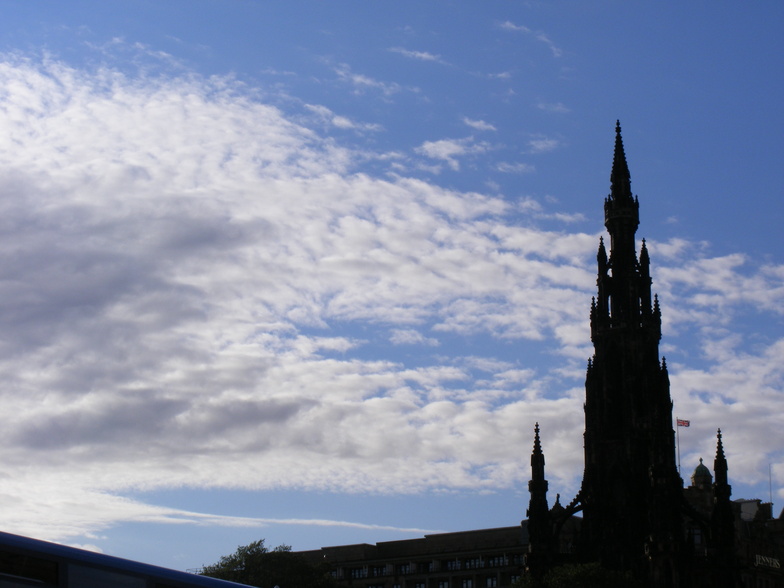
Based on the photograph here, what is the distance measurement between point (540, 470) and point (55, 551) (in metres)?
102

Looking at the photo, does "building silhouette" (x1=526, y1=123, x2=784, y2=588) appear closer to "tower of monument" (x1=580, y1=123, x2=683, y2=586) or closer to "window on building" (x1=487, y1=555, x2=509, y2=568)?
"tower of monument" (x1=580, y1=123, x2=683, y2=586)

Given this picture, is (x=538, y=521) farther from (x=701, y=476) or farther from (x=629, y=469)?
(x=701, y=476)

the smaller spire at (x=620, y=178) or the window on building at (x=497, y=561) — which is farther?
the window on building at (x=497, y=561)

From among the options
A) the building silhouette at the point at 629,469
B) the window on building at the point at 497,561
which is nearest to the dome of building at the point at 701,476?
the window on building at the point at 497,561

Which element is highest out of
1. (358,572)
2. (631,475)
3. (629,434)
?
(629,434)

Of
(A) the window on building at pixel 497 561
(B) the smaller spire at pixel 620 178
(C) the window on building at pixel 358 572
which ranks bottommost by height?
(C) the window on building at pixel 358 572

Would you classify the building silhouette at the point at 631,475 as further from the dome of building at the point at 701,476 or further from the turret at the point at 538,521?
the dome of building at the point at 701,476

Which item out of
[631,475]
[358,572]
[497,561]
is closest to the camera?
[631,475]

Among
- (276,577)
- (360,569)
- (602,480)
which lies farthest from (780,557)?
(276,577)

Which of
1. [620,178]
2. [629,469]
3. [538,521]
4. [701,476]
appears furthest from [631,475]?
[701,476]

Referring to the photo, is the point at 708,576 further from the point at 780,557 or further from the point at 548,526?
the point at 780,557

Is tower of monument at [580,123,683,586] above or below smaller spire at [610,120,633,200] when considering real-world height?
below

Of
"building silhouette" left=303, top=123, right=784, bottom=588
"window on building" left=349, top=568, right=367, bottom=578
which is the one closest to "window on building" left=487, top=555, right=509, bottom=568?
"window on building" left=349, top=568, right=367, bottom=578

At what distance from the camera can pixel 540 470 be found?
129 m
